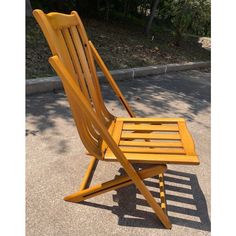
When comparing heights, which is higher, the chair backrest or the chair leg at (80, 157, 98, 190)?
the chair backrest

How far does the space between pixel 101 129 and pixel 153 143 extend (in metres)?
0.52

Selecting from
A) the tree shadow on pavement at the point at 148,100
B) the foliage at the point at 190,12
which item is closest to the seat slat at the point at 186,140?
the tree shadow on pavement at the point at 148,100

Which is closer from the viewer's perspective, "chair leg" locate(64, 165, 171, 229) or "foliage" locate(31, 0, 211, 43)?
"chair leg" locate(64, 165, 171, 229)

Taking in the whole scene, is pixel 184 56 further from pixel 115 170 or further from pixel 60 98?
pixel 115 170

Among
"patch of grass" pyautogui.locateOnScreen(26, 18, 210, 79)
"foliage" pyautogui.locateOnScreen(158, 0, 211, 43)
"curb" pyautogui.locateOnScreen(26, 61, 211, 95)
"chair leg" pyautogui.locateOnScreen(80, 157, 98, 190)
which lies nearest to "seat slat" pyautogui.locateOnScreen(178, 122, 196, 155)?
"chair leg" pyautogui.locateOnScreen(80, 157, 98, 190)

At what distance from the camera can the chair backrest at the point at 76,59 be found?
5.86ft

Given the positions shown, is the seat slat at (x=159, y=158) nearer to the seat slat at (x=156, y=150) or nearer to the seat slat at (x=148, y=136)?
the seat slat at (x=156, y=150)

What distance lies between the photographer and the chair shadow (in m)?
2.15

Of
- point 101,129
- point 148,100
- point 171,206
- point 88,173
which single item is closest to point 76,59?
point 101,129

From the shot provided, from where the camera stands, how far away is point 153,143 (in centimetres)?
220

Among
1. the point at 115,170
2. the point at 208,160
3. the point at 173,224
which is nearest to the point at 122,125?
the point at 115,170

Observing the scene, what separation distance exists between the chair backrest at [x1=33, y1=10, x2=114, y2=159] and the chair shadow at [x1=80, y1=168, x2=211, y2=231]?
48cm

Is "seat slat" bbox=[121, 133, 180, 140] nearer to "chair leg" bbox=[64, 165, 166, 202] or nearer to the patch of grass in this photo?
"chair leg" bbox=[64, 165, 166, 202]

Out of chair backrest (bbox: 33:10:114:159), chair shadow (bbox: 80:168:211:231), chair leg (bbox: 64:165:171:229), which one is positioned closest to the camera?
chair backrest (bbox: 33:10:114:159)
